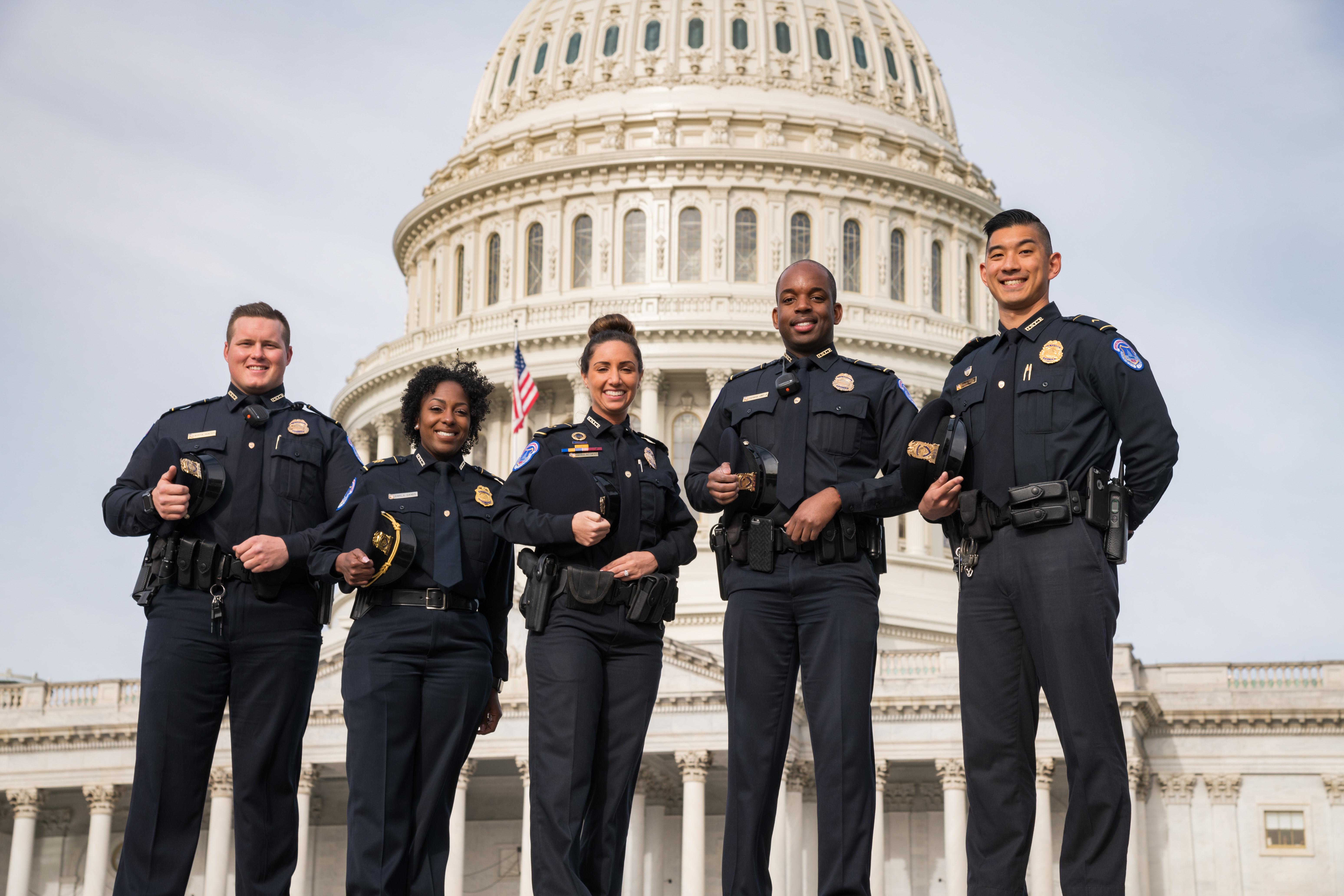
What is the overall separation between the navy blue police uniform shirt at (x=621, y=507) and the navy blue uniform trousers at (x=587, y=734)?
0.36 metres

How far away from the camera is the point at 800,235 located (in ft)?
200

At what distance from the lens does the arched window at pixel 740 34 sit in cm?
6438

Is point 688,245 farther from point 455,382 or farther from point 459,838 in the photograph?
point 455,382

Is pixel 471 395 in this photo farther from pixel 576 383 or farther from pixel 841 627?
pixel 576 383

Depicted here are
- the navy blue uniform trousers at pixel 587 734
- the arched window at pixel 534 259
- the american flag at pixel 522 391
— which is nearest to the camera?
the navy blue uniform trousers at pixel 587 734

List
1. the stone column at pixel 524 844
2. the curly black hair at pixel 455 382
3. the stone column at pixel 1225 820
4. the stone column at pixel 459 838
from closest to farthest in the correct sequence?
the curly black hair at pixel 455 382
the stone column at pixel 524 844
the stone column at pixel 459 838
the stone column at pixel 1225 820

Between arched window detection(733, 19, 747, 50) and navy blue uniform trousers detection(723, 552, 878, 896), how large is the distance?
57.1m

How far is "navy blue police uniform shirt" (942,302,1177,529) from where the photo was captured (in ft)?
27.7

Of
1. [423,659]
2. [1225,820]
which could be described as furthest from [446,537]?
[1225,820]

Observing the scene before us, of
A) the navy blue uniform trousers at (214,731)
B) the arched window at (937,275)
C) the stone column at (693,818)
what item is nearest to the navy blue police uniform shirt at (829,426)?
the navy blue uniform trousers at (214,731)

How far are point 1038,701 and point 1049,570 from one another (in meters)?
0.70

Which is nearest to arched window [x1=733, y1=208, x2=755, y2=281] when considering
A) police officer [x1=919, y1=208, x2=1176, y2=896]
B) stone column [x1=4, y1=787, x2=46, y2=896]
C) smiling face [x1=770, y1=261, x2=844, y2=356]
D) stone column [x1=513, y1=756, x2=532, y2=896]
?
stone column [x1=513, y1=756, x2=532, y2=896]

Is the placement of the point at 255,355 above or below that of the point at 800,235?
below

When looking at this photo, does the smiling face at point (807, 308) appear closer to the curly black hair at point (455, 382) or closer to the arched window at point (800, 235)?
the curly black hair at point (455, 382)
